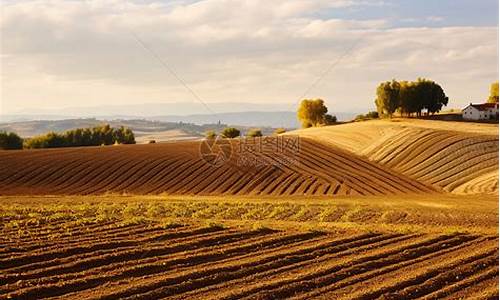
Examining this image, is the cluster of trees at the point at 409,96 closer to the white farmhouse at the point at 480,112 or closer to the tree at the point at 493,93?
the white farmhouse at the point at 480,112

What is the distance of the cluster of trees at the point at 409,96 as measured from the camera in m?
77.4

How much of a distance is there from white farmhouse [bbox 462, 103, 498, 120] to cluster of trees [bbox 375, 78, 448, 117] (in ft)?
16.4

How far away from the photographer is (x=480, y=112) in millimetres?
74438

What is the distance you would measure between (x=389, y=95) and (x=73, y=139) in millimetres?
44104

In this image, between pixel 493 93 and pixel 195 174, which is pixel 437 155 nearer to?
pixel 195 174

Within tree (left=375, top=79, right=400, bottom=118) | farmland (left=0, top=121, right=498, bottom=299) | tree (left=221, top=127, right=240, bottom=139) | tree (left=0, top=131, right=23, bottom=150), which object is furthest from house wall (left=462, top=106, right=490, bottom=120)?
tree (left=0, top=131, right=23, bottom=150)

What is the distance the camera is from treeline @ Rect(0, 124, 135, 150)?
7045 centimetres

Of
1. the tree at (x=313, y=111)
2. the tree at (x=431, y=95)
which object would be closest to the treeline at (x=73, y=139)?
the tree at (x=313, y=111)

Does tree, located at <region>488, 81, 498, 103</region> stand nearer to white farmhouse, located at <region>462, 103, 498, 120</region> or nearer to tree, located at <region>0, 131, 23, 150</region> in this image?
white farmhouse, located at <region>462, 103, 498, 120</region>

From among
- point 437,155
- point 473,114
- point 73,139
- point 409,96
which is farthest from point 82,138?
point 473,114

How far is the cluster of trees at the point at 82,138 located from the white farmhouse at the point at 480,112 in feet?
156

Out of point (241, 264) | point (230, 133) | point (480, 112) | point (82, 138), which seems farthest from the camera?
point (230, 133)

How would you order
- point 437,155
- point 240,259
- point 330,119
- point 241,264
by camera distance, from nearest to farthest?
point 241,264
point 240,259
point 437,155
point 330,119

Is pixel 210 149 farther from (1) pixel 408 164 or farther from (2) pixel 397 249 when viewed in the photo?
(2) pixel 397 249
